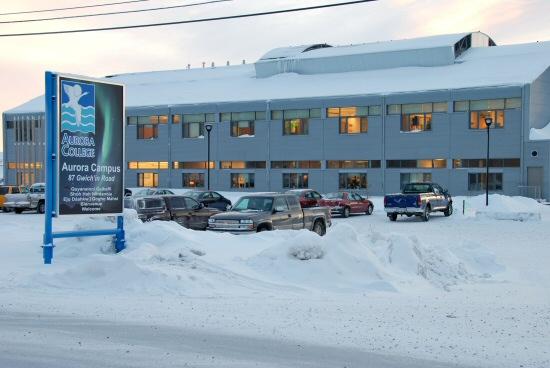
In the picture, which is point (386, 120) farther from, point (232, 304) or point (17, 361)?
point (17, 361)

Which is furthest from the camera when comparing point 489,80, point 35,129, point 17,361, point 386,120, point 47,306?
point 35,129

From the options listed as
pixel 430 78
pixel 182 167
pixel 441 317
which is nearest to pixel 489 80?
pixel 430 78

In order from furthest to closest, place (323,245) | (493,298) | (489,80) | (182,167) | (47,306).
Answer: (182,167) → (489,80) → (323,245) → (493,298) → (47,306)

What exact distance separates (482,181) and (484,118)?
5.07 meters

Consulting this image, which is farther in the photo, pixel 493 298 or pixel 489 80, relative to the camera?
pixel 489 80

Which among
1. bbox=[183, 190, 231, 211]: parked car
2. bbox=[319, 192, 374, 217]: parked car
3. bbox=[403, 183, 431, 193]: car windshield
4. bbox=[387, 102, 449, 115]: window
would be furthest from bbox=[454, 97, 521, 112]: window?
bbox=[183, 190, 231, 211]: parked car

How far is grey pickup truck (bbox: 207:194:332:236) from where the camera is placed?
1927 cm

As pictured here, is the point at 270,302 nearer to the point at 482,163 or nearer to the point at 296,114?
the point at 482,163

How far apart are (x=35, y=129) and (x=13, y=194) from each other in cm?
3551

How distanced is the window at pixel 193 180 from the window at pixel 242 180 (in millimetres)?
3627

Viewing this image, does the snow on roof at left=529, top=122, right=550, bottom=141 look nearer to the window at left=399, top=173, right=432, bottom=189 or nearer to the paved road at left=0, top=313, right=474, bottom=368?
the window at left=399, top=173, right=432, bottom=189

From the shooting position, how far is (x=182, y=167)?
66.9 metres

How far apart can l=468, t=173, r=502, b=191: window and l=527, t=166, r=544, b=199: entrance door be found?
2.35 meters

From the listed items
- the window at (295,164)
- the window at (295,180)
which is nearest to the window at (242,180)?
the window at (295,164)
